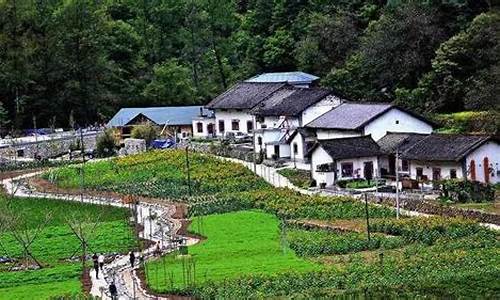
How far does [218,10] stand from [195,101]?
7903mm

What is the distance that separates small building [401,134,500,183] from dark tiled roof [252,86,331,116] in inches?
555

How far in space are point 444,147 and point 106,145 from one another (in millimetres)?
29126

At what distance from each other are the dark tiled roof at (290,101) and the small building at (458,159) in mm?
14107

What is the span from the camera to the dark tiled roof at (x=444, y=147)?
4700 centimetres

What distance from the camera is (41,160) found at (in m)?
69.2

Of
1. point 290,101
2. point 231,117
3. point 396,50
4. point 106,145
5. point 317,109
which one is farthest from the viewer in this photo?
point 106,145

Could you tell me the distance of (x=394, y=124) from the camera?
183ft

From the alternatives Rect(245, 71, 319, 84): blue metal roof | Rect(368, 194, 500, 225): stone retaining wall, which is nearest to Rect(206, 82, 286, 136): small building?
Rect(245, 71, 319, 84): blue metal roof

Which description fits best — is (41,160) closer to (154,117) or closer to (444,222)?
(154,117)

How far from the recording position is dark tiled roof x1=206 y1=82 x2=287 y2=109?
68375 mm

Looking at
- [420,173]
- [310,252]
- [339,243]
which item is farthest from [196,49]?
[310,252]

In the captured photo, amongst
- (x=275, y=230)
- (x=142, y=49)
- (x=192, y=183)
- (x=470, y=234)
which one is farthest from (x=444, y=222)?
(x=142, y=49)

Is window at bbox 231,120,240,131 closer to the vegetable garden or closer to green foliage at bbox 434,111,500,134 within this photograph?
green foliage at bbox 434,111,500,134

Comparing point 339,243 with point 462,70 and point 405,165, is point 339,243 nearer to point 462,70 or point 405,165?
point 405,165
